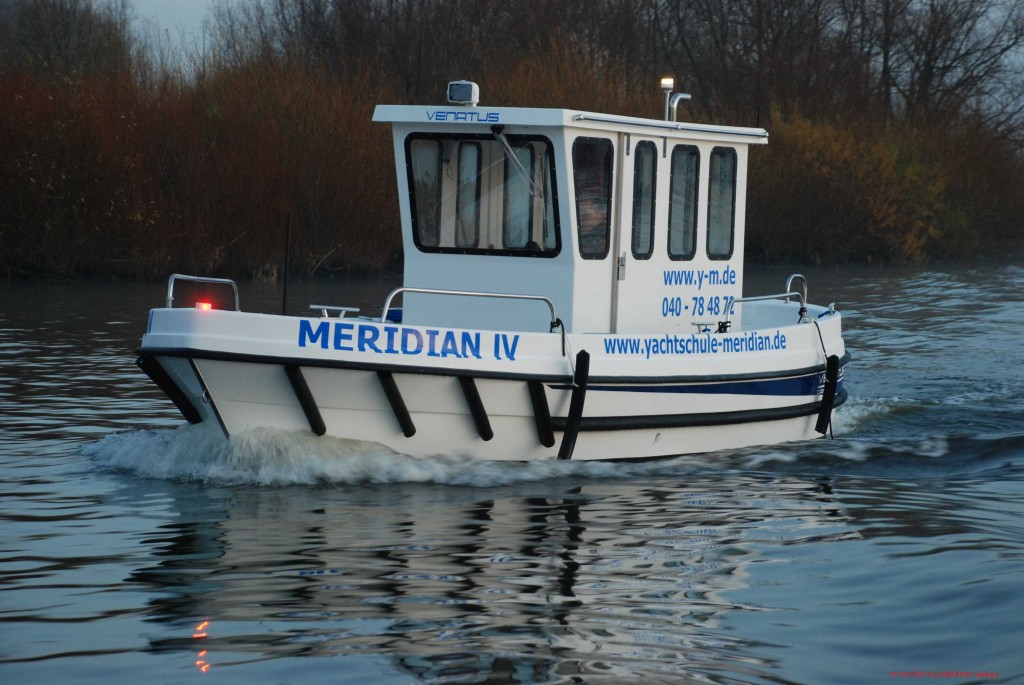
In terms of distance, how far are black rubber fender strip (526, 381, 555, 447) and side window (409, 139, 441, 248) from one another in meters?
1.62

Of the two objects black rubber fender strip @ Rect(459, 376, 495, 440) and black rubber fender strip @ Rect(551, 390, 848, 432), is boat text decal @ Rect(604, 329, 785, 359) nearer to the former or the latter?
black rubber fender strip @ Rect(551, 390, 848, 432)

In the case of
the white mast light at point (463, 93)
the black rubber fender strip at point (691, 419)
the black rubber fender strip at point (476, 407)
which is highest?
the white mast light at point (463, 93)

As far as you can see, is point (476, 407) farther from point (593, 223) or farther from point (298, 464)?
point (593, 223)

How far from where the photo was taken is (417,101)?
1437 inches

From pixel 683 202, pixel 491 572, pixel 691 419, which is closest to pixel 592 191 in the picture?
pixel 683 202

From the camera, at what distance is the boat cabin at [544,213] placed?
9406mm

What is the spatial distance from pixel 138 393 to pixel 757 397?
18.7 ft

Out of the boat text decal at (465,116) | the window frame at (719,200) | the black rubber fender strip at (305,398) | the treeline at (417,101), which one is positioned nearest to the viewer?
the black rubber fender strip at (305,398)

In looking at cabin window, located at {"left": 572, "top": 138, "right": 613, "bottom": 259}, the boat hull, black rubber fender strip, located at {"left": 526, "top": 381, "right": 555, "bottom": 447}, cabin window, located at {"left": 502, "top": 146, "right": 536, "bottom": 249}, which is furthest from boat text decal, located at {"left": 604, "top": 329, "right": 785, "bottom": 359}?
cabin window, located at {"left": 502, "top": 146, "right": 536, "bottom": 249}

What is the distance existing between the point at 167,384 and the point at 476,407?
1952 mm

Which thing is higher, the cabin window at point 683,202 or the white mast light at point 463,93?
the white mast light at point 463,93

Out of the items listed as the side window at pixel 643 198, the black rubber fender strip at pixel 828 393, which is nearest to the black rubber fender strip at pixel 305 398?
the side window at pixel 643 198

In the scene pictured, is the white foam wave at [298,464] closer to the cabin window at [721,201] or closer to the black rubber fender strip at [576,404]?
the black rubber fender strip at [576,404]

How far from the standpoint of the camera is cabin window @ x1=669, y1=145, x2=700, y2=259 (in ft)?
33.2
